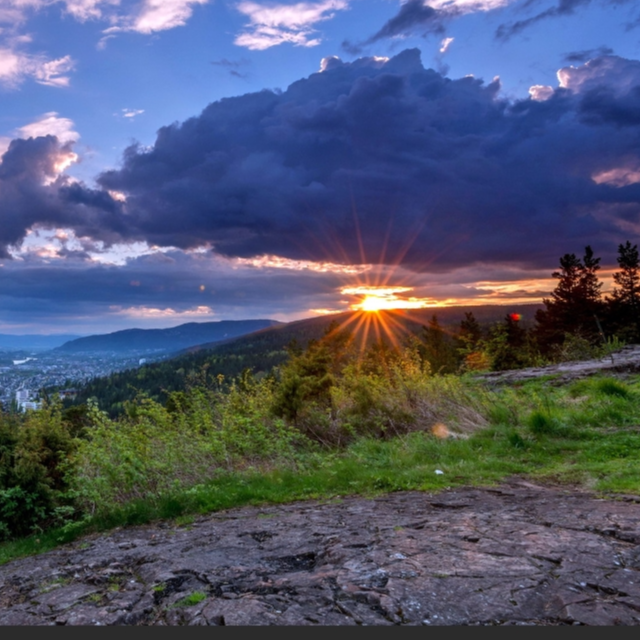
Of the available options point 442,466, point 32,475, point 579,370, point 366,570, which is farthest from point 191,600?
point 579,370

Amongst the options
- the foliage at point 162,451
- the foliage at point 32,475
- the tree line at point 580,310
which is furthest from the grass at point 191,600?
the tree line at point 580,310

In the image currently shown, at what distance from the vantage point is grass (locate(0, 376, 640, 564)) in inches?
265

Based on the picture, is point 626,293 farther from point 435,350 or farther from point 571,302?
point 435,350

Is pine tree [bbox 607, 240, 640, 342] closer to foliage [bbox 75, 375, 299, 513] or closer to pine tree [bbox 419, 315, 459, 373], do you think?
pine tree [bbox 419, 315, 459, 373]

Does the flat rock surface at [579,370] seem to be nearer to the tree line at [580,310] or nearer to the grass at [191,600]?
the grass at [191,600]

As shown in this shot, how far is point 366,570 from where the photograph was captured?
362cm

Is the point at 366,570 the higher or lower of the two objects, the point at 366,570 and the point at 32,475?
the higher

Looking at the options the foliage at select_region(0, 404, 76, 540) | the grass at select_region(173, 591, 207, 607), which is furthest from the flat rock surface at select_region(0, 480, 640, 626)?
the foliage at select_region(0, 404, 76, 540)

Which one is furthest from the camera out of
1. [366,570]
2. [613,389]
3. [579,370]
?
[579,370]

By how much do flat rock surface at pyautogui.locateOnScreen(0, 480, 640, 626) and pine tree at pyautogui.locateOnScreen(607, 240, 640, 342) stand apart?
154 feet

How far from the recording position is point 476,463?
7.81 m

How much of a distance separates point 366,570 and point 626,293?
51716 millimetres

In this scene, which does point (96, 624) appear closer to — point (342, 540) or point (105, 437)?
Answer: point (342, 540)

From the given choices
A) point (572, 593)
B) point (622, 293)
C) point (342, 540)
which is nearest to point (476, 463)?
point (342, 540)
